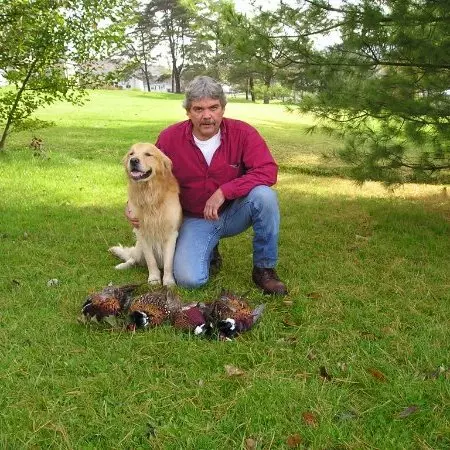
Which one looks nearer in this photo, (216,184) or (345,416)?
(345,416)

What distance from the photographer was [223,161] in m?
3.92

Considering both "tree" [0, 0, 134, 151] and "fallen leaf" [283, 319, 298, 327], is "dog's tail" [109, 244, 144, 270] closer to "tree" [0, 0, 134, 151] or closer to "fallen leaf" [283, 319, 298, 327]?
"fallen leaf" [283, 319, 298, 327]

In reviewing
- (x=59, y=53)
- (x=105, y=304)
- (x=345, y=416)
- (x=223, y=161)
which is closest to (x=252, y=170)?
(x=223, y=161)

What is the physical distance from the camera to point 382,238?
17.0 ft

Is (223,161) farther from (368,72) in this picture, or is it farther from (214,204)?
(368,72)

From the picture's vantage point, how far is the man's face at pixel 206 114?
374cm

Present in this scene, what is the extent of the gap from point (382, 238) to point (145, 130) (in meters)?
11.8

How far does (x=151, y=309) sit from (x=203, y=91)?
160 centimetres

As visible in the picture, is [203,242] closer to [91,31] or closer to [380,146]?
[380,146]

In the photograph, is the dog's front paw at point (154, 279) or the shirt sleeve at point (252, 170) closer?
the shirt sleeve at point (252, 170)

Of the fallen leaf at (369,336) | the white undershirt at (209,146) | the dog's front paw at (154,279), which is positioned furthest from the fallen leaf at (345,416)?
the white undershirt at (209,146)

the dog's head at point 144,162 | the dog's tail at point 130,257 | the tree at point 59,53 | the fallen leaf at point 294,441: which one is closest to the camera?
the fallen leaf at point 294,441

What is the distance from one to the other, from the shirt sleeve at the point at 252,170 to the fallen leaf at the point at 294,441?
196cm

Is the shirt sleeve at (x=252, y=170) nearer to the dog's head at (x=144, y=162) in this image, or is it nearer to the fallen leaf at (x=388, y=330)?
the dog's head at (x=144, y=162)
